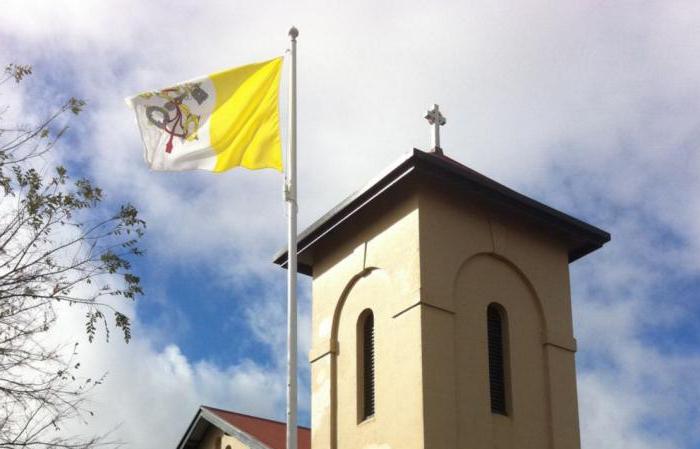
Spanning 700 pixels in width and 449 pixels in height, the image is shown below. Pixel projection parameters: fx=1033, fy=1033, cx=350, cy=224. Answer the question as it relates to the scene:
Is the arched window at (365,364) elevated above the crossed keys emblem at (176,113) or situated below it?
below

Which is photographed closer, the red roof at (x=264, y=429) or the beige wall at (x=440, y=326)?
the beige wall at (x=440, y=326)

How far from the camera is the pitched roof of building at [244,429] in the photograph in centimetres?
2216

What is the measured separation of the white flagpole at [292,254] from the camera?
13.3 meters

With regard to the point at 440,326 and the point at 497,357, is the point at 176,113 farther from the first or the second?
the point at 497,357

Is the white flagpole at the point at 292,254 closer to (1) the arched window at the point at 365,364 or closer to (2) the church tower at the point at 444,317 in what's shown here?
(2) the church tower at the point at 444,317

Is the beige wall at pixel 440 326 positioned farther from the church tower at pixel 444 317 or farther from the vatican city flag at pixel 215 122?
the vatican city flag at pixel 215 122

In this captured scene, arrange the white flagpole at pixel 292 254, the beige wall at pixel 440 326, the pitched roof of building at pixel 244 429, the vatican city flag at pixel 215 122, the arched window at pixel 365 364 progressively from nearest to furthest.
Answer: the white flagpole at pixel 292 254 → the vatican city flag at pixel 215 122 → the beige wall at pixel 440 326 → the arched window at pixel 365 364 → the pitched roof of building at pixel 244 429

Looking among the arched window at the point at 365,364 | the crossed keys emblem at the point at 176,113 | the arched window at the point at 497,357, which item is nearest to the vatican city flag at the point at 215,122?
the crossed keys emblem at the point at 176,113

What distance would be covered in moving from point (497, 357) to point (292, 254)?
5217 mm

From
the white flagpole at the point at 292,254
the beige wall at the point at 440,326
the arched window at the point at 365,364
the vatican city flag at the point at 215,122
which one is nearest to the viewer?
the white flagpole at the point at 292,254

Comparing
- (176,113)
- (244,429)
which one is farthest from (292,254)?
(244,429)

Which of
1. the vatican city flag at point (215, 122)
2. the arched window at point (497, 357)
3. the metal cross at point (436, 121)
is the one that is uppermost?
the metal cross at point (436, 121)

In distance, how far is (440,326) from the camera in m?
16.8

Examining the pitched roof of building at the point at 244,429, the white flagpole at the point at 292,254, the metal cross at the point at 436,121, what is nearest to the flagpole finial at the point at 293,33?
the white flagpole at the point at 292,254
